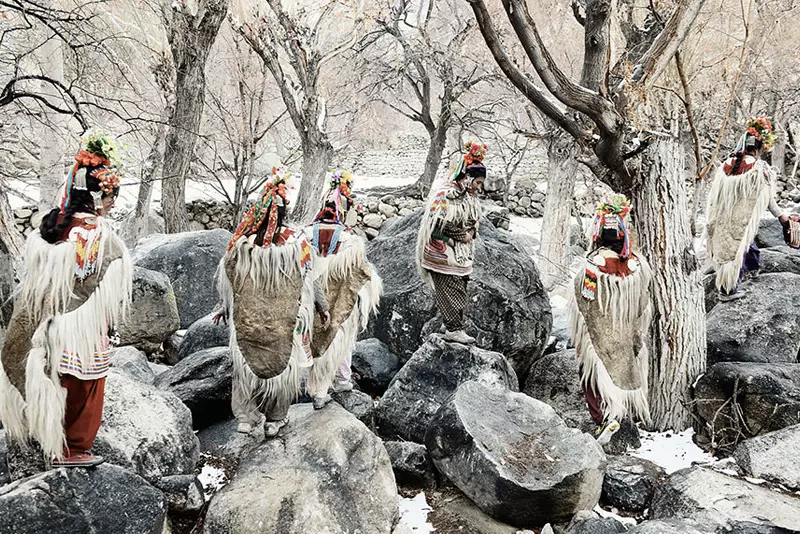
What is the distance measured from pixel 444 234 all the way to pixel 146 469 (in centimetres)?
320

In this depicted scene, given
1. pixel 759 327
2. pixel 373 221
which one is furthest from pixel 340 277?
pixel 373 221

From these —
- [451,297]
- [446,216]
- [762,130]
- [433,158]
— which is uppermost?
[762,130]

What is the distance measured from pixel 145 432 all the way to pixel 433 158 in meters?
14.2

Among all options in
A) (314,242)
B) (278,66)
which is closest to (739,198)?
(314,242)

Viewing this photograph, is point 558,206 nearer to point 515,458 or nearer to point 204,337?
point 204,337

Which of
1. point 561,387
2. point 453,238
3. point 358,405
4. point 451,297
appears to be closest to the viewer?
point 358,405

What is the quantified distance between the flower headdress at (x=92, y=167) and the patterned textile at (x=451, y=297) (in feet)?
10.9

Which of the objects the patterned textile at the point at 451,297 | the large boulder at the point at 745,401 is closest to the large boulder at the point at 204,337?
the patterned textile at the point at 451,297

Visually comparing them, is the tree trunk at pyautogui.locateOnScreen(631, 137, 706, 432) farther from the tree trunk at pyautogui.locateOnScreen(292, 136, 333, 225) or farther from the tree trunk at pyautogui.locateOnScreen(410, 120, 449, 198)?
the tree trunk at pyautogui.locateOnScreen(410, 120, 449, 198)

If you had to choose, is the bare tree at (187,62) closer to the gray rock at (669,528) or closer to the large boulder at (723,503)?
the large boulder at (723,503)

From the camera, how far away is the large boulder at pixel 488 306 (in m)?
6.96

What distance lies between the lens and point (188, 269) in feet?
27.8

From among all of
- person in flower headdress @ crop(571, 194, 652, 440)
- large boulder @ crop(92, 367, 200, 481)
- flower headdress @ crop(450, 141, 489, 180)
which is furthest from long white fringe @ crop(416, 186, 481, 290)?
large boulder @ crop(92, 367, 200, 481)

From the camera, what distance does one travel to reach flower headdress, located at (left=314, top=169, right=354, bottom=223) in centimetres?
571
